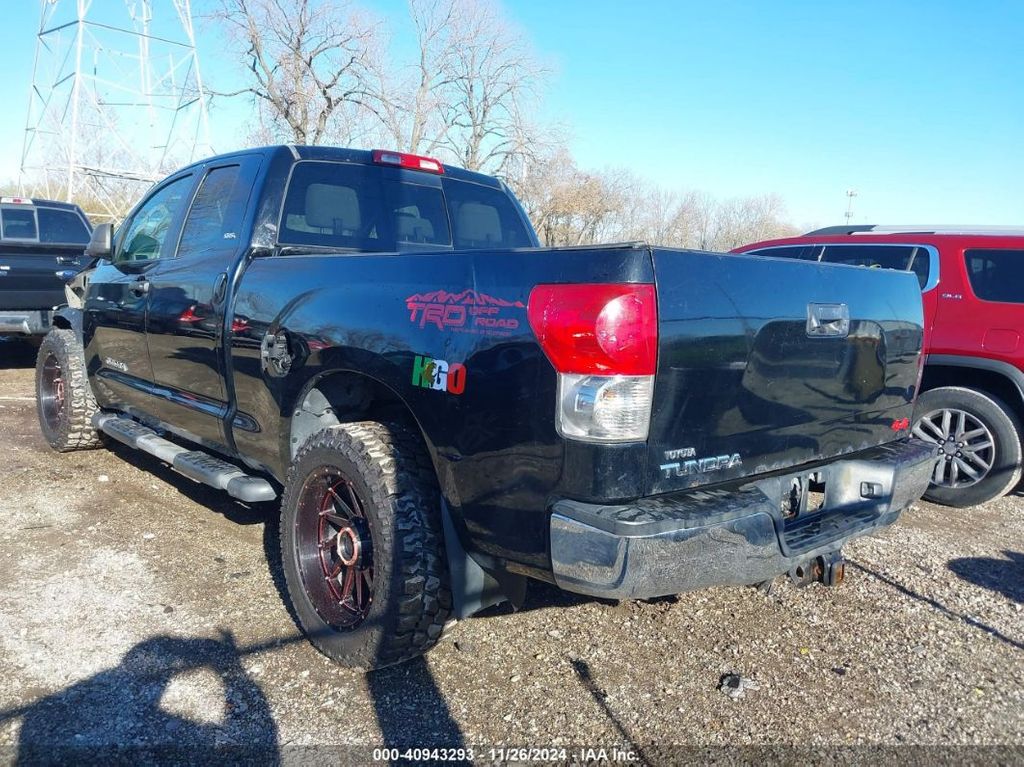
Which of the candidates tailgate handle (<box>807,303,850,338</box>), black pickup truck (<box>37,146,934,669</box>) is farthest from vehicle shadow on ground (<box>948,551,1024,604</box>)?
tailgate handle (<box>807,303,850,338</box>)

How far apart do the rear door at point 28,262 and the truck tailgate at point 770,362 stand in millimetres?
7396

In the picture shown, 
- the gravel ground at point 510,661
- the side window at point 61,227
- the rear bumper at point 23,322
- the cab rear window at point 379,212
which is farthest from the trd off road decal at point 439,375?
the side window at point 61,227

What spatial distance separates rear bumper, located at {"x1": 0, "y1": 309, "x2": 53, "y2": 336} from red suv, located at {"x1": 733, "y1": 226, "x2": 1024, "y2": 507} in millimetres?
8023

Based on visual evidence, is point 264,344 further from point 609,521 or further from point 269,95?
point 269,95

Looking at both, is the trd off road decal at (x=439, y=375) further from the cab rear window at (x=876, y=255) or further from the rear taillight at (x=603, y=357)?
the cab rear window at (x=876, y=255)

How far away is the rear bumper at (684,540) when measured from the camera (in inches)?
82.0

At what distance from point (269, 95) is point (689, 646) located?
2620 centimetres

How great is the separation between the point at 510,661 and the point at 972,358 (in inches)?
161

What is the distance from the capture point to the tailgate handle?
2.62 meters

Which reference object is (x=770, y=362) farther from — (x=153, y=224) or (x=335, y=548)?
(x=153, y=224)

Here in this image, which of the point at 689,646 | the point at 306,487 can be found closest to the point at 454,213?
the point at 306,487

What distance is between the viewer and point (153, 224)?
4688 millimetres

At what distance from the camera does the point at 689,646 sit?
10.3 feet

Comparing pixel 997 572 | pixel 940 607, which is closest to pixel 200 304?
pixel 940 607
